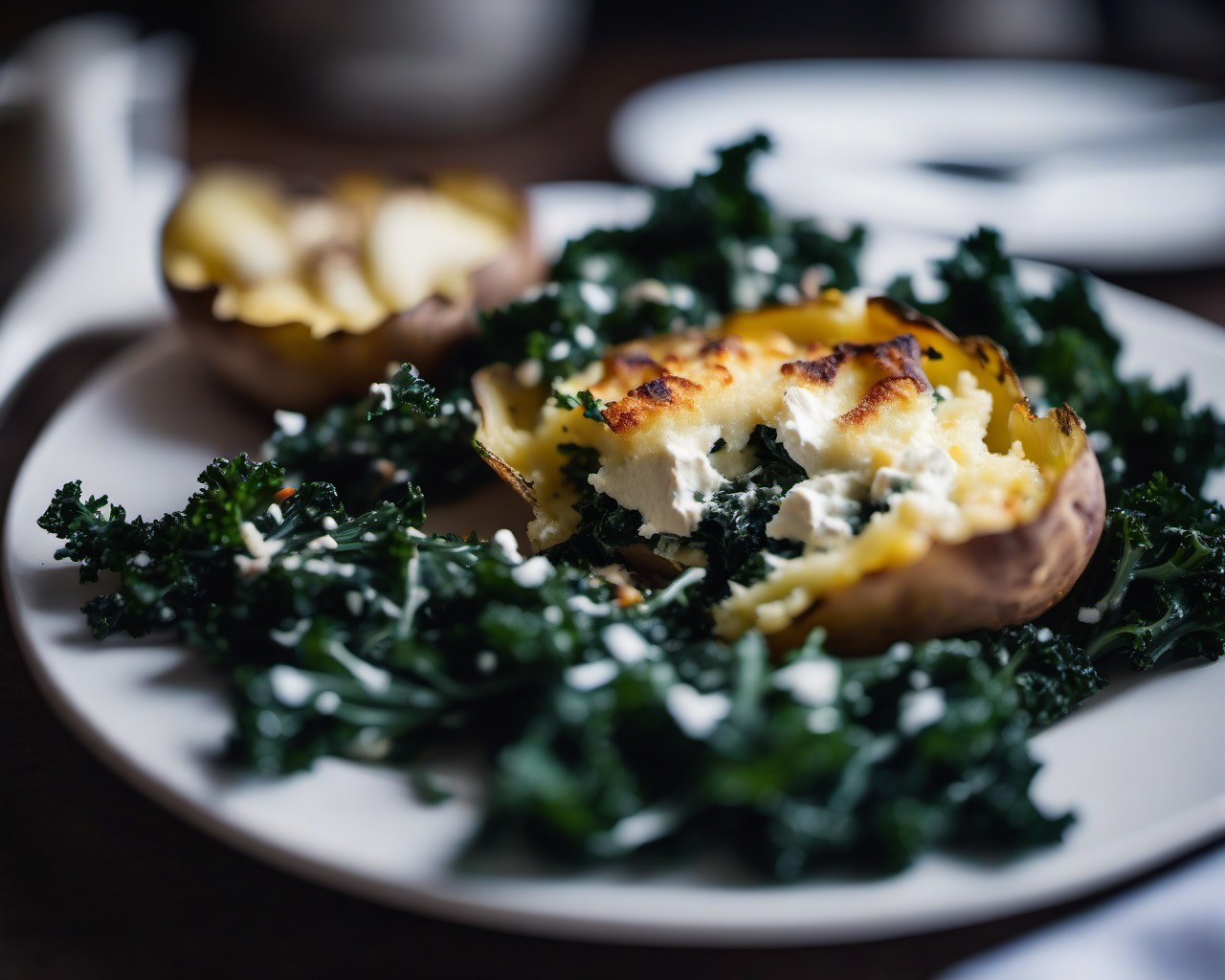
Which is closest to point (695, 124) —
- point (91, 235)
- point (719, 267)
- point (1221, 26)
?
point (719, 267)

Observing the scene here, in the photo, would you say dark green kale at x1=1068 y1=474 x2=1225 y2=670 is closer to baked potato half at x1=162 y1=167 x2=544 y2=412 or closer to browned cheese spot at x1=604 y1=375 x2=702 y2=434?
browned cheese spot at x1=604 y1=375 x2=702 y2=434

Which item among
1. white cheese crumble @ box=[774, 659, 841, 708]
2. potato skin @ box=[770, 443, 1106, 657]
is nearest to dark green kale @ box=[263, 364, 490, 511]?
potato skin @ box=[770, 443, 1106, 657]

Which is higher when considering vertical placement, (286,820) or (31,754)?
(286,820)

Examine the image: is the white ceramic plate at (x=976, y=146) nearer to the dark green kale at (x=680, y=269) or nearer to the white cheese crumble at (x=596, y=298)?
the dark green kale at (x=680, y=269)

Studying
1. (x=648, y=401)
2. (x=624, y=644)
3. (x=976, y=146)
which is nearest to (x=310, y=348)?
(x=648, y=401)

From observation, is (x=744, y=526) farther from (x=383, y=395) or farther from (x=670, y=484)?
(x=383, y=395)

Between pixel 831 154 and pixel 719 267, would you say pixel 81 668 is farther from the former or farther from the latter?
pixel 831 154

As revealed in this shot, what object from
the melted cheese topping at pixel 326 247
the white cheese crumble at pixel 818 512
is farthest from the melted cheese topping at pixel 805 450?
the melted cheese topping at pixel 326 247
